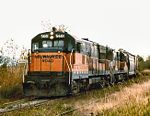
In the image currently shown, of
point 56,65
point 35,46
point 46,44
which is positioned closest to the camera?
point 56,65

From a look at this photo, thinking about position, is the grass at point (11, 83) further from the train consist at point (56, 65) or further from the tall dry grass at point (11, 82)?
the train consist at point (56, 65)

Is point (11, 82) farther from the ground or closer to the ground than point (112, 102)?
farther from the ground

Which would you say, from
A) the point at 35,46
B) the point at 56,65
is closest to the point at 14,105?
the point at 56,65

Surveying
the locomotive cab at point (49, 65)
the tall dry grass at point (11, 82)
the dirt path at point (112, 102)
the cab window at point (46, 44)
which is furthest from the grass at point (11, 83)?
the dirt path at point (112, 102)

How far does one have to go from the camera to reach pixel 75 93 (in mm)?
20141

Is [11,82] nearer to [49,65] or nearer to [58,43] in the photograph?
[49,65]

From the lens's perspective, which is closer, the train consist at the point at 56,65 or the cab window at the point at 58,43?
Answer: the train consist at the point at 56,65

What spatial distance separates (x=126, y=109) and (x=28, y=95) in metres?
9.03

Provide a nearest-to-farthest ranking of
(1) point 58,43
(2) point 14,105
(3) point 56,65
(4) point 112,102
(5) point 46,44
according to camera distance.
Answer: (4) point 112,102, (2) point 14,105, (3) point 56,65, (1) point 58,43, (5) point 46,44

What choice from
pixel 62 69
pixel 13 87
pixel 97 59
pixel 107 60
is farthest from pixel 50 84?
pixel 107 60

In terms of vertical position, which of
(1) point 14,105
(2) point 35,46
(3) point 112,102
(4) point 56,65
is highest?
(2) point 35,46

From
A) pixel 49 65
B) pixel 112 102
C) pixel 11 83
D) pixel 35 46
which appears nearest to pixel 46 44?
pixel 35 46

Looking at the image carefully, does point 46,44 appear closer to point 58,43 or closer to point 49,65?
point 58,43

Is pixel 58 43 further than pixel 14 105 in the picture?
Yes
